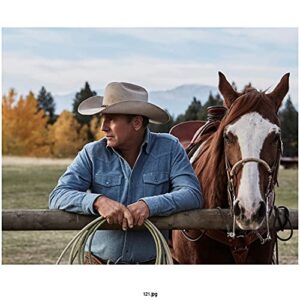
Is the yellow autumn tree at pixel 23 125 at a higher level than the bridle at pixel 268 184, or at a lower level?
higher

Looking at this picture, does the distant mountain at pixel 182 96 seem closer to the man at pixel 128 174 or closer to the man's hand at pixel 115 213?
the man at pixel 128 174

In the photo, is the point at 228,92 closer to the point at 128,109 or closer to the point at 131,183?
the point at 128,109

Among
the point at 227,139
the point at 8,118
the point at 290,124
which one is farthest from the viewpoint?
the point at 8,118

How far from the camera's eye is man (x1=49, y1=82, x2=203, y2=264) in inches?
115

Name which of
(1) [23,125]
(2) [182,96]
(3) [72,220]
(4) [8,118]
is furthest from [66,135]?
(3) [72,220]

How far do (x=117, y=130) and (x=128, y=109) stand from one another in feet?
0.35

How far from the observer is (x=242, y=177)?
2.88 meters

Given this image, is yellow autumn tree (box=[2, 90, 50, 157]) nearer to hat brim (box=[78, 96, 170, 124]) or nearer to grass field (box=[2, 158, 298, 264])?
grass field (box=[2, 158, 298, 264])


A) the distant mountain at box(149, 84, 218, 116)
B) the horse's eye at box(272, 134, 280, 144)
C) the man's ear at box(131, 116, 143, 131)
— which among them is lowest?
the horse's eye at box(272, 134, 280, 144)

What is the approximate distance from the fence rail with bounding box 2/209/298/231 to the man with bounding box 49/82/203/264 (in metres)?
0.04

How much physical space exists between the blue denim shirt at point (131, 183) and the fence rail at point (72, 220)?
0.14ft

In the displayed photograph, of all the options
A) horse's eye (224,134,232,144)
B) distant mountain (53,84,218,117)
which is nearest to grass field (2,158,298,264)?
→ distant mountain (53,84,218,117)

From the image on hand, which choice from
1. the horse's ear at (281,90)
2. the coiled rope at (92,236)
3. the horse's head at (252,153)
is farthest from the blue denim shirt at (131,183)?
the horse's ear at (281,90)

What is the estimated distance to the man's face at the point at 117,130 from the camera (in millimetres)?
2977
